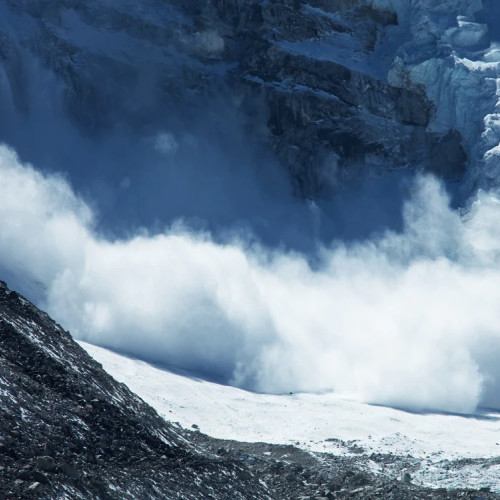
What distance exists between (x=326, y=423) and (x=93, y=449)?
2749 cm

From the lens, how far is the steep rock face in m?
111

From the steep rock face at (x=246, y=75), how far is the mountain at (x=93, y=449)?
58.5m

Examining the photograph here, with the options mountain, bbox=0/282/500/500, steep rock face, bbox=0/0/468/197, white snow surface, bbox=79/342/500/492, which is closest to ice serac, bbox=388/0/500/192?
steep rock face, bbox=0/0/468/197

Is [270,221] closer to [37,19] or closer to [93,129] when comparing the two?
[93,129]

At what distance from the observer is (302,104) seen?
111562 mm

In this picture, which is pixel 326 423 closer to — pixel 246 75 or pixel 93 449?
pixel 93 449

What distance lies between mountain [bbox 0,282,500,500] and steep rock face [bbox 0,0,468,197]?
192ft

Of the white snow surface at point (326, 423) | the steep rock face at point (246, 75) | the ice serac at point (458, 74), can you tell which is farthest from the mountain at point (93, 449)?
the steep rock face at point (246, 75)

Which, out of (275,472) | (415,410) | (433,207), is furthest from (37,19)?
(275,472)

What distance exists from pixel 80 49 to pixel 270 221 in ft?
68.3

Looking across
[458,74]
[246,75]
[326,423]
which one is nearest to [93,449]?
[326,423]

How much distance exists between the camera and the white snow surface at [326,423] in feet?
198

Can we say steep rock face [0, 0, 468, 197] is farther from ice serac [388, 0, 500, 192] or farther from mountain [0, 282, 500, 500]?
mountain [0, 282, 500, 500]

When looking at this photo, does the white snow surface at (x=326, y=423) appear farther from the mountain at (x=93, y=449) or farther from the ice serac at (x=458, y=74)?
the ice serac at (x=458, y=74)
